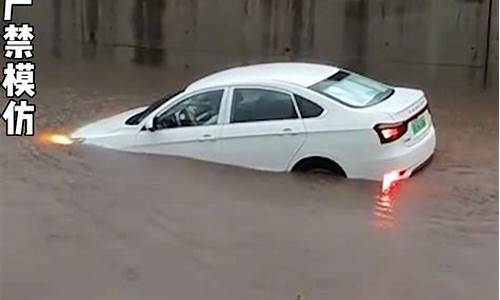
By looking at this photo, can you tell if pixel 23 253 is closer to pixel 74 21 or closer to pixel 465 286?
pixel 465 286

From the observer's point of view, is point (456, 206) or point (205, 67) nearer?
point (456, 206)

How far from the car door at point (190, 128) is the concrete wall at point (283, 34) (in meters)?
6.76

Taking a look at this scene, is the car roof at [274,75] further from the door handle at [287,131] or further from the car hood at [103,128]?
the car hood at [103,128]

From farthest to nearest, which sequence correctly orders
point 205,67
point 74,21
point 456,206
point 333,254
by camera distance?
1. point 74,21
2. point 205,67
3. point 456,206
4. point 333,254

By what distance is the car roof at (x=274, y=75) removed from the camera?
9578 mm

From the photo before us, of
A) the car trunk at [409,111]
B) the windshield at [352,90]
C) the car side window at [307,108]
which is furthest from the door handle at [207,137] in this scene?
the car trunk at [409,111]

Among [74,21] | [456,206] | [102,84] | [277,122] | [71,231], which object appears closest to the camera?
[71,231]

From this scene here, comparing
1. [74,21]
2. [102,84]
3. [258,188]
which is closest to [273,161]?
[258,188]

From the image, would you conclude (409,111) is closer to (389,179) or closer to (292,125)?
(389,179)

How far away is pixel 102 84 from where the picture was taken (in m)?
15.7

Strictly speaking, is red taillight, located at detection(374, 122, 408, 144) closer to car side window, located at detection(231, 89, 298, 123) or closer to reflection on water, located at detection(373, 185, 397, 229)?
reflection on water, located at detection(373, 185, 397, 229)

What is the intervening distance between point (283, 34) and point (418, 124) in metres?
8.05

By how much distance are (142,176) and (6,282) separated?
2846 mm

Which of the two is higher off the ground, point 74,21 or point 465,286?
point 74,21
